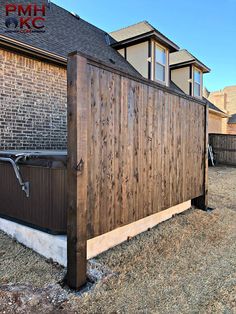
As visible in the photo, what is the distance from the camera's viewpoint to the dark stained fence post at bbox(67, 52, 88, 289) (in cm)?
248

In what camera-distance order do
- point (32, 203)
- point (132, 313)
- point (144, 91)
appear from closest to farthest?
point (132, 313)
point (32, 203)
point (144, 91)

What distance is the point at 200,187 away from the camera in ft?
17.2

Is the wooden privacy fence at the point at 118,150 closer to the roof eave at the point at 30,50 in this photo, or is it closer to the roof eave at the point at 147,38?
the roof eave at the point at 30,50

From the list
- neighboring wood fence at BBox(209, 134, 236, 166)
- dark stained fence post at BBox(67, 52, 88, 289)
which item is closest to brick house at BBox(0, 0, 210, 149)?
dark stained fence post at BBox(67, 52, 88, 289)

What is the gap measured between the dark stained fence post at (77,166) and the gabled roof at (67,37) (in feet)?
8.46

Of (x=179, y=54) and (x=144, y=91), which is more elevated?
(x=179, y=54)

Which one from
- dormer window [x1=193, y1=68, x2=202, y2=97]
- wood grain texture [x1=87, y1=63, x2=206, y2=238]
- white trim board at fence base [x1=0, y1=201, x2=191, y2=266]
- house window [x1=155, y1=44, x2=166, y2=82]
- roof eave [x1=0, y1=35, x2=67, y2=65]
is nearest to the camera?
wood grain texture [x1=87, y1=63, x2=206, y2=238]

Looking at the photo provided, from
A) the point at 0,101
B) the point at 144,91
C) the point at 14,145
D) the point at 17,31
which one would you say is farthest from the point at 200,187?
the point at 17,31

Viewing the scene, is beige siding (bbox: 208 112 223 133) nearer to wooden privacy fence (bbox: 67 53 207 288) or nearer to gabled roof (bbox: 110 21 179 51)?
gabled roof (bbox: 110 21 179 51)

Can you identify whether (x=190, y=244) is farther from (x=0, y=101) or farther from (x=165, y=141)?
(x=0, y=101)

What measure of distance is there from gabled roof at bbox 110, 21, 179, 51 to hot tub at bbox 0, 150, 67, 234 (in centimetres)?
720

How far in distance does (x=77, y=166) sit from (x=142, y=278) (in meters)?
1.42

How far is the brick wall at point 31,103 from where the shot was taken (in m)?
5.09

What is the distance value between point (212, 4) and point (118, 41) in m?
4.24
